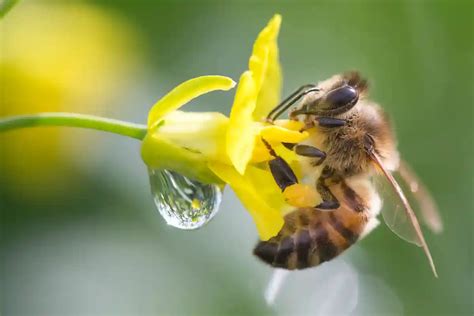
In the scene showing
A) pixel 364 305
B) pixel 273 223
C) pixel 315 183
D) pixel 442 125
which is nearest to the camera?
pixel 273 223

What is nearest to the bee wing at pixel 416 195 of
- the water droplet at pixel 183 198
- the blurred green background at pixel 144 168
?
the water droplet at pixel 183 198

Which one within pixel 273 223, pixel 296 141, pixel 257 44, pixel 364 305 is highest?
pixel 257 44

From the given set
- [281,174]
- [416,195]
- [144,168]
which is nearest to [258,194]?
[281,174]

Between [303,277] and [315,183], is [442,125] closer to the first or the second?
[303,277]

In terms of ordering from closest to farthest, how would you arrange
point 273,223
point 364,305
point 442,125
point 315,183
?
point 273,223 → point 315,183 → point 364,305 → point 442,125

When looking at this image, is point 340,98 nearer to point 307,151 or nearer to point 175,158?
point 307,151

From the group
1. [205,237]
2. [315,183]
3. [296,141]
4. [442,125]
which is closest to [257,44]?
[296,141]

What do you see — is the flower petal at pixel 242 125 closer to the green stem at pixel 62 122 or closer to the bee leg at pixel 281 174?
the bee leg at pixel 281 174
